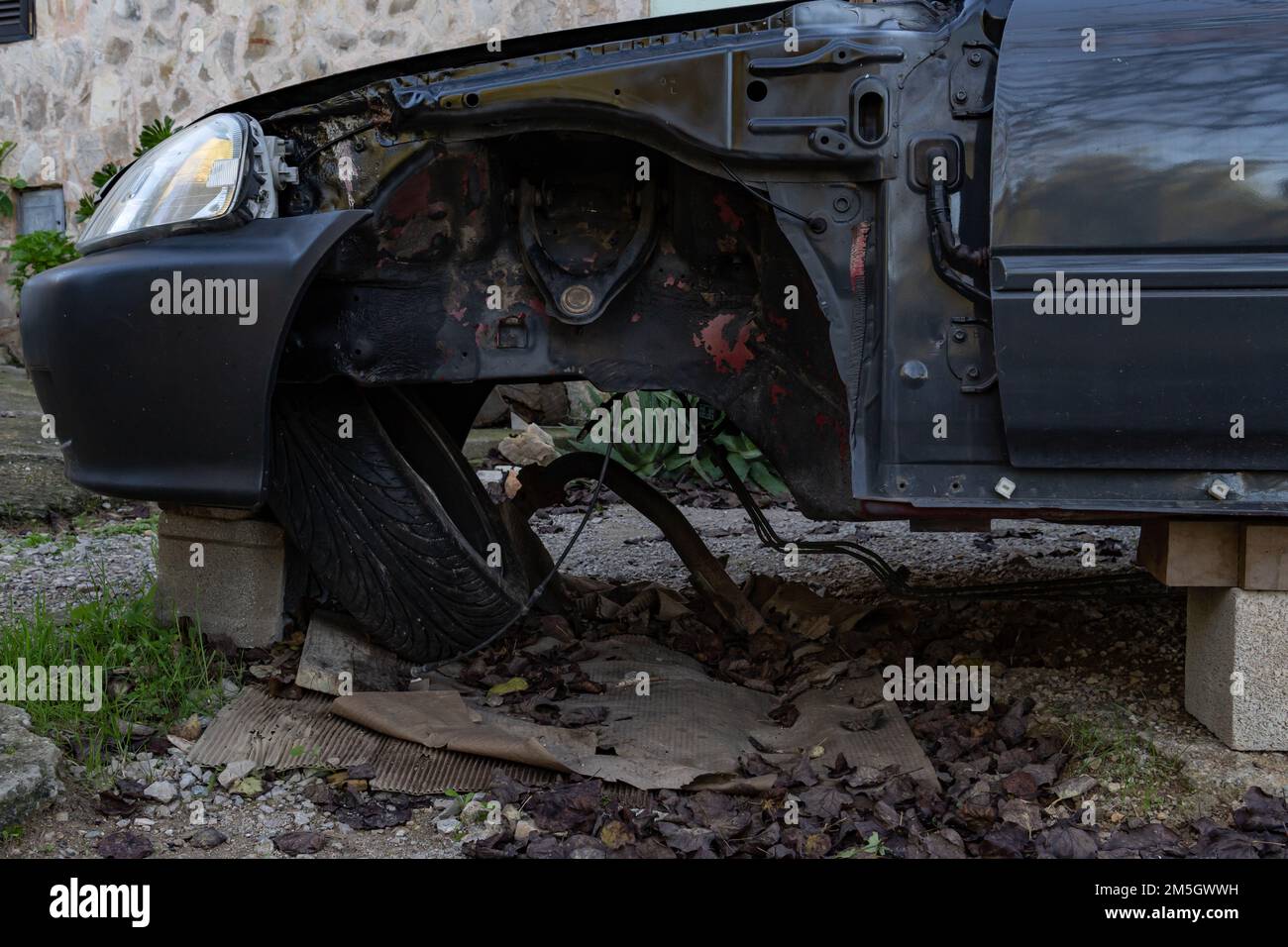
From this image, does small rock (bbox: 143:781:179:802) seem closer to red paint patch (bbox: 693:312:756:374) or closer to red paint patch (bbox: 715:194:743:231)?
red paint patch (bbox: 693:312:756:374)

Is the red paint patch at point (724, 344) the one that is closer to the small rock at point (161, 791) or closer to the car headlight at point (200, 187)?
the car headlight at point (200, 187)

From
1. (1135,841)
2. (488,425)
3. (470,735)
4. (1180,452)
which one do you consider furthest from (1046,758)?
(488,425)

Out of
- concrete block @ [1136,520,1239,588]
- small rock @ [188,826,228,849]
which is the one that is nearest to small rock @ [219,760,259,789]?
small rock @ [188,826,228,849]

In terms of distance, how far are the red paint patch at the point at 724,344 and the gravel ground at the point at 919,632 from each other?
1158 mm

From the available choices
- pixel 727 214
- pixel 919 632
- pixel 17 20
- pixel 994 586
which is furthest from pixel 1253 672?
pixel 17 20

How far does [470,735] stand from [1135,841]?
152 cm

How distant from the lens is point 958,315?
2684 millimetres

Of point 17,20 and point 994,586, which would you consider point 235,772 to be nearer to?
point 994,586

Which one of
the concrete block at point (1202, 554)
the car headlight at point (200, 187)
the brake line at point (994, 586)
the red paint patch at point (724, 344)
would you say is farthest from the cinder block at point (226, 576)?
the concrete block at point (1202, 554)

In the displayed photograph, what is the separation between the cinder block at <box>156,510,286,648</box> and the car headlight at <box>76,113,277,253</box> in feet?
2.92

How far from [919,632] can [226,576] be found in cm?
215

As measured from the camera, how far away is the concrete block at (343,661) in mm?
3197

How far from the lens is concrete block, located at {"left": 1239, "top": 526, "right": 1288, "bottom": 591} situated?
278cm

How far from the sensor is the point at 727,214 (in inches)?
120
